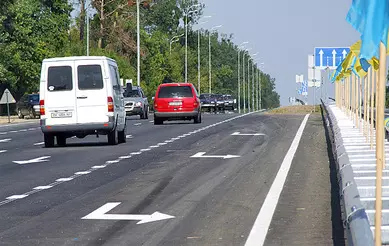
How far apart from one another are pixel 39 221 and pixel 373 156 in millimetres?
8200

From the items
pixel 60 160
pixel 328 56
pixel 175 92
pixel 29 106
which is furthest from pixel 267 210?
pixel 29 106

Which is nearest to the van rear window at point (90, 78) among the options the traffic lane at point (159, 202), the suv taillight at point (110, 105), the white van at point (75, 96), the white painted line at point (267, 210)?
the white van at point (75, 96)

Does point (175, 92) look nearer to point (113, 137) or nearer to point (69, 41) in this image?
point (113, 137)

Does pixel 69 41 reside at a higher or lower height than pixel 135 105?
higher

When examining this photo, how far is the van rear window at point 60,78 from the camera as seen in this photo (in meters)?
30.2

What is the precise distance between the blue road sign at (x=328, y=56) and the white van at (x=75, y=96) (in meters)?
43.9

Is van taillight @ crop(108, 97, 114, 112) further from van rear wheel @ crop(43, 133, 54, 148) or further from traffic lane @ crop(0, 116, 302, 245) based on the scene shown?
traffic lane @ crop(0, 116, 302, 245)

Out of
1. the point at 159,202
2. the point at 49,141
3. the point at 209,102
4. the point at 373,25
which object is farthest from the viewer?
the point at 209,102

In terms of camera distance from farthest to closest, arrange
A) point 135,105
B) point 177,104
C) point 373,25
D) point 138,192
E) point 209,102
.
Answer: point 209,102 → point 135,105 → point 177,104 → point 138,192 → point 373,25

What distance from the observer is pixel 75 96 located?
30188mm

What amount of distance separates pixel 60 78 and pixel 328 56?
148ft

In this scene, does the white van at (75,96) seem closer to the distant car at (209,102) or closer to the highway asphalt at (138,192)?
the highway asphalt at (138,192)

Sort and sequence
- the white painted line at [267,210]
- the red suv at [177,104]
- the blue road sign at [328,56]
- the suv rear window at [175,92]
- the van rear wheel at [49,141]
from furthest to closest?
the blue road sign at [328,56] < the suv rear window at [175,92] < the red suv at [177,104] < the van rear wheel at [49,141] < the white painted line at [267,210]

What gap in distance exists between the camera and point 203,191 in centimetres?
1625
